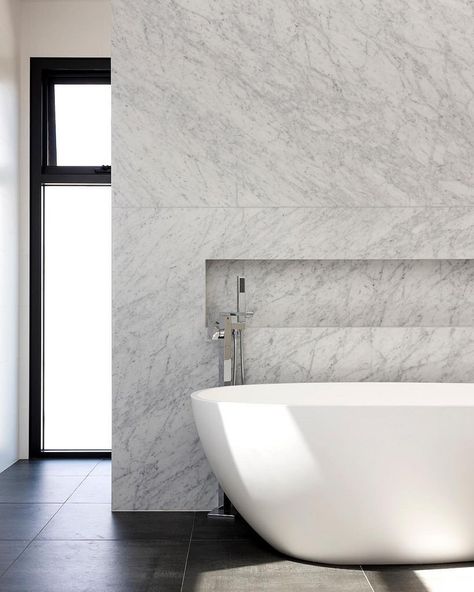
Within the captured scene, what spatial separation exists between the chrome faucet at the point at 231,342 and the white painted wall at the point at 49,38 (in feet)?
5.95

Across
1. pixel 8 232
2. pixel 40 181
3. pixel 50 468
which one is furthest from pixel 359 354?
pixel 40 181

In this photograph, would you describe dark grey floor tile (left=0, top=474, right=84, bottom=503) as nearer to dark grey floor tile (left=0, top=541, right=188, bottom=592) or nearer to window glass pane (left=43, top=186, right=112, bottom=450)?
window glass pane (left=43, top=186, right=112, bottom=450)

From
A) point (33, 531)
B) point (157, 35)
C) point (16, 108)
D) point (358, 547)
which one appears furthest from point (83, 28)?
point (358, 547)

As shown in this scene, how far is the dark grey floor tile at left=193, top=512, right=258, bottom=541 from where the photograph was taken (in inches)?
127

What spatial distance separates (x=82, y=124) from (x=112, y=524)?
2.77m

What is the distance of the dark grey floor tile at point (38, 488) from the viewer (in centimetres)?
385

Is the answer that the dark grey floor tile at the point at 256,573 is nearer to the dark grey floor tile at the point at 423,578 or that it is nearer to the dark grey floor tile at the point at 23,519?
the dark grey floor tile at the point at 423,578

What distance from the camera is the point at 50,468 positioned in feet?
15.1

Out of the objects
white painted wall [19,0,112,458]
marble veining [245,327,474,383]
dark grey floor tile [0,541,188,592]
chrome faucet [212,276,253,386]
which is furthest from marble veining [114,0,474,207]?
dark grey floor tile [0,541,188,592]

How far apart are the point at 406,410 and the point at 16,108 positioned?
3.40m

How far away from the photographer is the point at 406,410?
2.66 m

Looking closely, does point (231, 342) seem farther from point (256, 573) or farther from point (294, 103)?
point (294, 103)

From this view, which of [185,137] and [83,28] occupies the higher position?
[83,28]

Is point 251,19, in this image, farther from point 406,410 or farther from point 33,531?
point 33,531
